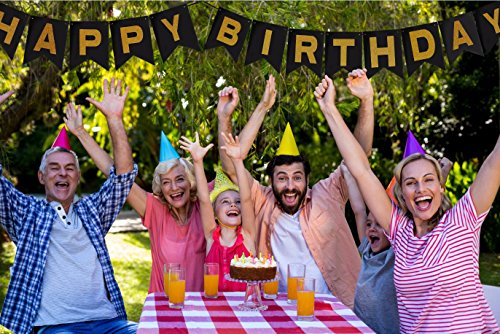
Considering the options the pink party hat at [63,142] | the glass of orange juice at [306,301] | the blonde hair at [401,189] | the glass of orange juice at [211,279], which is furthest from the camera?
the pink party hat at [63,142]

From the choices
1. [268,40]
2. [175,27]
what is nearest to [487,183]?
[268,40]

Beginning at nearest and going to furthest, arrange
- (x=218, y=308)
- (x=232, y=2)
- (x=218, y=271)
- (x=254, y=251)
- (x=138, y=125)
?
(x=218, y=308)
(x=218, y=271)
(x=254, y=251)
(x=232, y=2)
(x=138, y=125)

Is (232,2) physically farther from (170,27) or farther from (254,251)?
(254,251)

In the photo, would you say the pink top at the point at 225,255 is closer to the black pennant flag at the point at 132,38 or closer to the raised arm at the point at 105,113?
the raised arm at the point at 105,113

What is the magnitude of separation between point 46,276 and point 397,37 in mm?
2298

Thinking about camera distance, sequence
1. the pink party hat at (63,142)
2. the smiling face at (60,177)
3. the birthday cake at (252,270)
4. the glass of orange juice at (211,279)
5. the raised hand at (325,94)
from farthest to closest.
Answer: the pink party hat at (63,142), the smiling face at (60,177), the raised hand at (325,94), the glass of orange juice at (211,279), the birthday cake at (252,270)

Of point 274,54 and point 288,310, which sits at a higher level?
point 274,54

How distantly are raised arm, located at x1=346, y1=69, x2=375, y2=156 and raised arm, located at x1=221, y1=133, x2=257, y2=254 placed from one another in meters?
0.68

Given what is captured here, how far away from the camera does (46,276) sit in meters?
3.75

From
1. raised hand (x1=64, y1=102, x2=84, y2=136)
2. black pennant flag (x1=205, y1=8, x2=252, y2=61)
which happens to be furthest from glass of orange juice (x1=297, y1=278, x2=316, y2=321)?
raised hand (x1=64, y1=102, x2=84, y2=136)

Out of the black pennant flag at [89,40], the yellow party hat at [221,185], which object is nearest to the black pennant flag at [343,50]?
the yellow party hat at [221,185]

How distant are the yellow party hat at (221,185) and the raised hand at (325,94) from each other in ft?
2.19

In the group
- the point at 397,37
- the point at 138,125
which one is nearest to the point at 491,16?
the point at 397,37

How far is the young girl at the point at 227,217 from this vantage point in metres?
3.89
